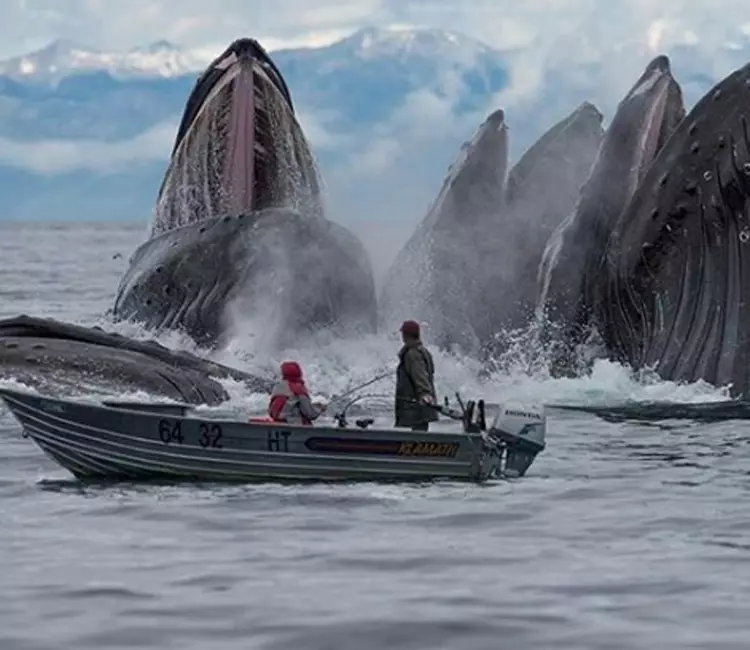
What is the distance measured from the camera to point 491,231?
2400 centimetres

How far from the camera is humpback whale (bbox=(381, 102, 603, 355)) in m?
23.9

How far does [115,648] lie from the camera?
1127 cm

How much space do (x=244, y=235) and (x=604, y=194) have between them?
351 cm

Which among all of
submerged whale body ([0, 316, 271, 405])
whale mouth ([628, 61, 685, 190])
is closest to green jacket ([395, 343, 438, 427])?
submerged whale body ([0, 316, 271, 405])

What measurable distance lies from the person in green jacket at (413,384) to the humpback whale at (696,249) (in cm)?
322

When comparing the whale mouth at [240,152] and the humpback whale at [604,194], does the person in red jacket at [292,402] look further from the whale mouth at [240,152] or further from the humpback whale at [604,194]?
the whale mouth at [240,152]

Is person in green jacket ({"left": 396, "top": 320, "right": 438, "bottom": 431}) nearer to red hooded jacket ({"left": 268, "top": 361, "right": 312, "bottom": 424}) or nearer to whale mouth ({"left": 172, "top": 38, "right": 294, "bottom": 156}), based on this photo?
red hooded jacket ({"left": 268, "top": 361, "right": 312, "bottom": 424})

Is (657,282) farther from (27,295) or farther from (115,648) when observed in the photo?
(27,295)

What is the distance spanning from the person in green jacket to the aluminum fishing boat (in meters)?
0.71

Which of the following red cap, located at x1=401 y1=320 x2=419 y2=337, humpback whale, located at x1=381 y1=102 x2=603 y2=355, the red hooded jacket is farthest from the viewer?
humpback whale, located at x1=381 y1=102 x2=603 y2=355

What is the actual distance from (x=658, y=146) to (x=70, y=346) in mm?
5713

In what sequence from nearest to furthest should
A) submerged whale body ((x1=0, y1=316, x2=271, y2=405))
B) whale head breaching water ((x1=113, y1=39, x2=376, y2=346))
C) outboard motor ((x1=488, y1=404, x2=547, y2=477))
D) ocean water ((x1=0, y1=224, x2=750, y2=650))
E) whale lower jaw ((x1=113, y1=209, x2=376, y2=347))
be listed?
ocean water ((x1=0, y1=224, x2=750, y2=650)) < outboard motor ((x1=488, y1=404, x2=547, y2=477)) < submerged whale body ((x1=0, y1=316, x2=271, y2=405)) < whale lower jaw ((x1=113, y1=209, x2=376, y2=347)) < whale head breaching water ((x1=113, y1=39, x2=376, y2=346))

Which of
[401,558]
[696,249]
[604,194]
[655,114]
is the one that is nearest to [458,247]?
[604,194]

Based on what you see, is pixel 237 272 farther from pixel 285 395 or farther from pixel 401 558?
pixel 401 558
